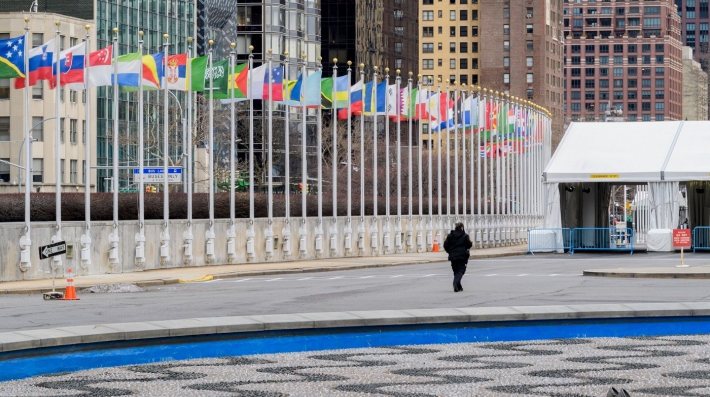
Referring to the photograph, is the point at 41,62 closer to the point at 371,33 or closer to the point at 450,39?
the point at 371,33

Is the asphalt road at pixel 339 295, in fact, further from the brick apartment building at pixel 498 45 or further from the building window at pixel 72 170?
the brick apartment building at pixel 498 45

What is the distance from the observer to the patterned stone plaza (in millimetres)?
13305

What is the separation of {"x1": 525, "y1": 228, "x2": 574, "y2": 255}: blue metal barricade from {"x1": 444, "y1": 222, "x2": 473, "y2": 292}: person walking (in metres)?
25.8

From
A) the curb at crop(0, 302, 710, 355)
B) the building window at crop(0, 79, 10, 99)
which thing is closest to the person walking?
the curb at crop(0, 302, 710, 355)

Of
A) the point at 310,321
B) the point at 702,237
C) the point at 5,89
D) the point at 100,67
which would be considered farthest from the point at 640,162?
the point at 5,89

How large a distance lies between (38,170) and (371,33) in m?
65.6

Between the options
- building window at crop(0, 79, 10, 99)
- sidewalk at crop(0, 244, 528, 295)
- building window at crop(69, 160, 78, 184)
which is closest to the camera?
sidewalk at crop(0, 244, 528, 295)

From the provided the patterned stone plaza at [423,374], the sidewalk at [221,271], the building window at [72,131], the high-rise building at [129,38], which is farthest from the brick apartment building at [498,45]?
the patterned stone plaza at [423,374]

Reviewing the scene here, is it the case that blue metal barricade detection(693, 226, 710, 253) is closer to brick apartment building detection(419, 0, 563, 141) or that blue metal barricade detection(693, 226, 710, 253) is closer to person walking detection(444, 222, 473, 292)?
person walking detection(444, 222, 473, 292)

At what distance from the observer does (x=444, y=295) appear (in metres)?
25.8

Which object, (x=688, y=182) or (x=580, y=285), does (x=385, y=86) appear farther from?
(x=580, y=285)

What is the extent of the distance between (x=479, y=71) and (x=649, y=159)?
145m

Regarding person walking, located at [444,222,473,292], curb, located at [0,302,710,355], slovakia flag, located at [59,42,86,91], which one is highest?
slovakia flag, located at [59,42,86,91]

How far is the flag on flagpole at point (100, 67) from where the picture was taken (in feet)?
114
